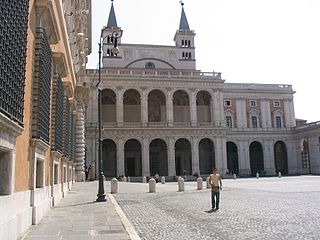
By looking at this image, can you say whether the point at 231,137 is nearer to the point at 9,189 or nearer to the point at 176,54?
the point at 176,54

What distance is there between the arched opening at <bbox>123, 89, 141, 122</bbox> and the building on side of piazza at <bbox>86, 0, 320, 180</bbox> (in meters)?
0.15

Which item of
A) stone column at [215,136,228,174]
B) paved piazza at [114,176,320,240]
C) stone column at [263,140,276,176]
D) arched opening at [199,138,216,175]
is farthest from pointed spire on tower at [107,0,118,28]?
paved piazza at [114,176,320,240]

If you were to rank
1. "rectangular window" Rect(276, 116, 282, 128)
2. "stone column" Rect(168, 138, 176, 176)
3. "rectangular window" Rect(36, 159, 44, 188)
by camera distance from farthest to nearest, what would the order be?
"rectangular window" Rect(276, 116, 282, 128) → "stone column" Rect(168, 138, 176, 176) → "rectangular window" Rect(36, 159, 44, 188)

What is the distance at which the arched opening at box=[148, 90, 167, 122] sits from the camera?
56844 millimetres

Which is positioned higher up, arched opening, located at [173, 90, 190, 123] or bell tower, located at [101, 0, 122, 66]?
bell tower, located at [101, 0, 122, 66]

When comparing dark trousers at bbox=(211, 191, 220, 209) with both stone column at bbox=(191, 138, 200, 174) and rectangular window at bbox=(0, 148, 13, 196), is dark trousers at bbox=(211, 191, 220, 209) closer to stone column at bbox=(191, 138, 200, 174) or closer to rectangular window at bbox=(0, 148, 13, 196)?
rectangular window at bbox=(0, 148, 13, 196)

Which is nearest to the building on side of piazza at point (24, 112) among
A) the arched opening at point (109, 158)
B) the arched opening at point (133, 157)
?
the arched opening at point (109, 158)

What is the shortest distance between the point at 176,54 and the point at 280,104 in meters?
19.4

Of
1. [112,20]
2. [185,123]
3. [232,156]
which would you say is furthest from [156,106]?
[112,20]

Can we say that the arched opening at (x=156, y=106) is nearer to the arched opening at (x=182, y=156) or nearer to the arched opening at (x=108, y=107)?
the arched opening at (x=182, y=156)

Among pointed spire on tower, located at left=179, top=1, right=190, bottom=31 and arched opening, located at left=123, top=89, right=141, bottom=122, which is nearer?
arched opening, located at left=123, top=89, right=141, bottom=122

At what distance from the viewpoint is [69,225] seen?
31.0 ft

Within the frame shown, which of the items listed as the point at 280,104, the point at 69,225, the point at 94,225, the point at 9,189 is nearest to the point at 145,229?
the point at 94,225

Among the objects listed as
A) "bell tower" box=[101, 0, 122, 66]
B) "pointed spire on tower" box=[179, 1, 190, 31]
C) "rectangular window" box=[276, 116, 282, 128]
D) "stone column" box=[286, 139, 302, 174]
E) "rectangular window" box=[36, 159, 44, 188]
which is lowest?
"rectangular window" box=[36, 159, 44, 188]
